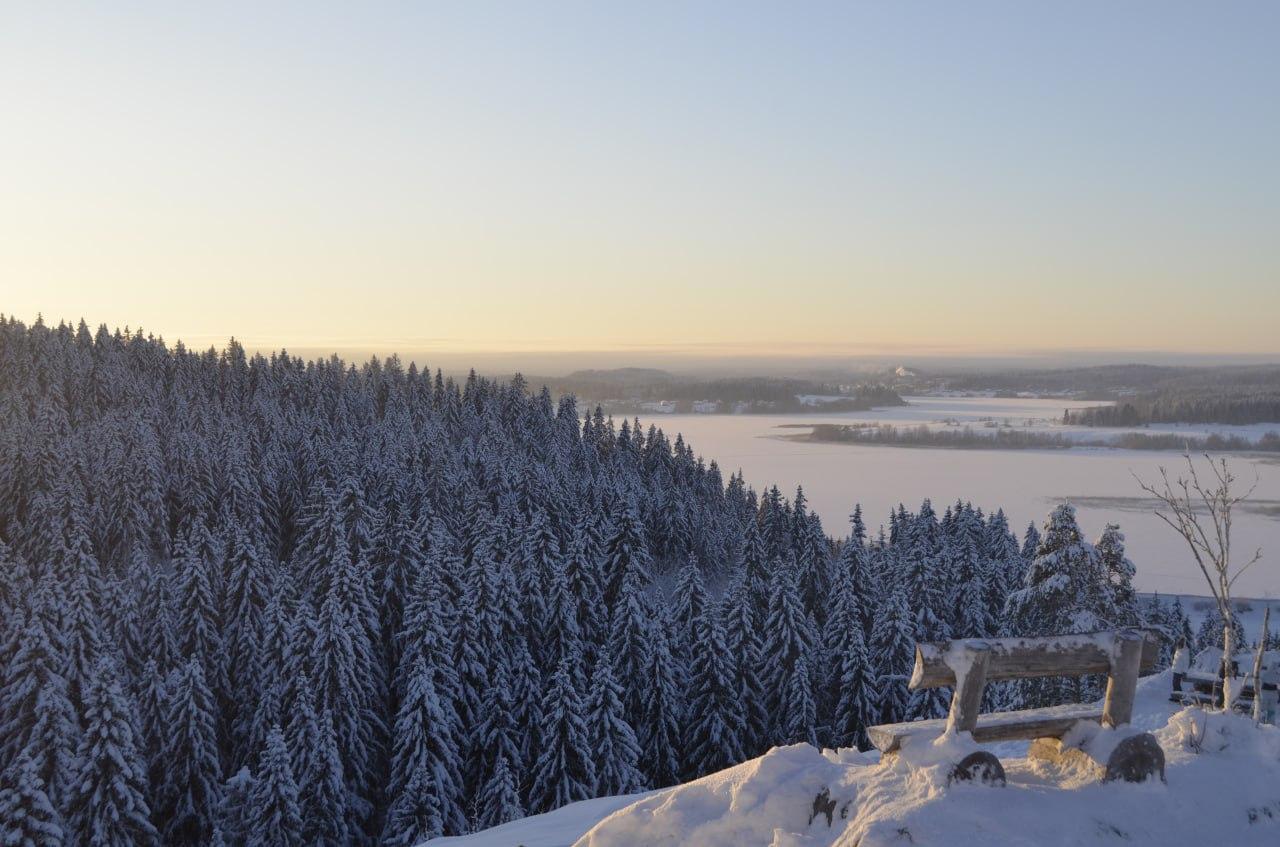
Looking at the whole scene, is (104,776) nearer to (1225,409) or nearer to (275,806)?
(275,806)

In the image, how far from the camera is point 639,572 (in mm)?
49812

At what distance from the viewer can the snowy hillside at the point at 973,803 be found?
727cm

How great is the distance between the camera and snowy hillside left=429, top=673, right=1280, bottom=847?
7270 mm

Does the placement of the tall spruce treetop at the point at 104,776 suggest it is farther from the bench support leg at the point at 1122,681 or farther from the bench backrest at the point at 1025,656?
the bench support leg at the point at 1122,681

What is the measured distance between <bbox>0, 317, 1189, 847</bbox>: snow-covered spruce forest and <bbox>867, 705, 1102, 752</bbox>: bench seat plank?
1486 cm

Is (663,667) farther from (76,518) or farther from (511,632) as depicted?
(76,518)

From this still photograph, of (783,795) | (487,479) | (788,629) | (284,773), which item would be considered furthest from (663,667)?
(487,479)

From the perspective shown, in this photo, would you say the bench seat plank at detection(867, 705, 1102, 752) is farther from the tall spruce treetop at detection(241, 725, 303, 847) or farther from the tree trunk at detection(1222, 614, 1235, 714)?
the tall spruce treetop at detection(241, 725, 303, 847)

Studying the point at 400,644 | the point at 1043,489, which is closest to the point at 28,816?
the point at 400,644

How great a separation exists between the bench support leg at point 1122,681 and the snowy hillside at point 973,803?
354 mm

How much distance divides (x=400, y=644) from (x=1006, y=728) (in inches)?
1636

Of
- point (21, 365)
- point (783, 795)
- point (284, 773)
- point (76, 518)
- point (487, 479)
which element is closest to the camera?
point (783, 795)

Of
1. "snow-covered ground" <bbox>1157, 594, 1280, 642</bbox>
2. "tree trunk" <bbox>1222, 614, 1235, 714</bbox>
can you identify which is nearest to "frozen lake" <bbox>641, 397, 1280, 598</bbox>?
"snow-covered ground" <bbox>1157, 594, 1280, 642</bbox>

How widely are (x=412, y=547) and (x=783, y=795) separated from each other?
43.1 meters
